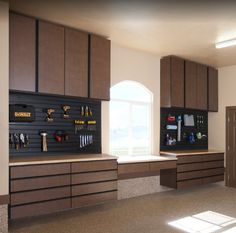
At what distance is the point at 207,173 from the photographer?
19.4 ft

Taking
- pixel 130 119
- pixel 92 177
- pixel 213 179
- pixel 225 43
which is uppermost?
pixel 225 43

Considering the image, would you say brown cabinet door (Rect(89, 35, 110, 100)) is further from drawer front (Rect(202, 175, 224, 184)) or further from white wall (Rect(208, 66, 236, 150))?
white wall (Rect(208, 66, 236, 150))

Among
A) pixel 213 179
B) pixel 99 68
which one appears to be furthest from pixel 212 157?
pixel 99 68

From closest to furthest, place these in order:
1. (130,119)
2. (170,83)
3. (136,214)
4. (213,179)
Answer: (136,214)
(130,119)
(170,83)
(213,179)

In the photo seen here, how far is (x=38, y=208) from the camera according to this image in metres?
3.54

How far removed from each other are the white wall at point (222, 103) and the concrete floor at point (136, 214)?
1528 mm

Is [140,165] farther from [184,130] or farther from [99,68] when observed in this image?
[184,130]

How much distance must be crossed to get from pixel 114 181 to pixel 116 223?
0.72 meters

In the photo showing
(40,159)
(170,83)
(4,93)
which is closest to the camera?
(4,93)

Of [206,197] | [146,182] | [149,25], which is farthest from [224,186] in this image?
[149,25]

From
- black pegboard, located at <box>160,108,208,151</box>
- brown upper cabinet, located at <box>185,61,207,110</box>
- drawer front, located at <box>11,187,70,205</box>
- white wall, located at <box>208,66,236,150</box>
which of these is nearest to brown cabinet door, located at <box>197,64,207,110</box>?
brown upper cabinet, located at <box>185,61,207,110</box>

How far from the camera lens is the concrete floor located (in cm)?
356

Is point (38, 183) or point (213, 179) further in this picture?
point (213, 179)

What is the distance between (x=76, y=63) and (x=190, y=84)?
9.91 feet
